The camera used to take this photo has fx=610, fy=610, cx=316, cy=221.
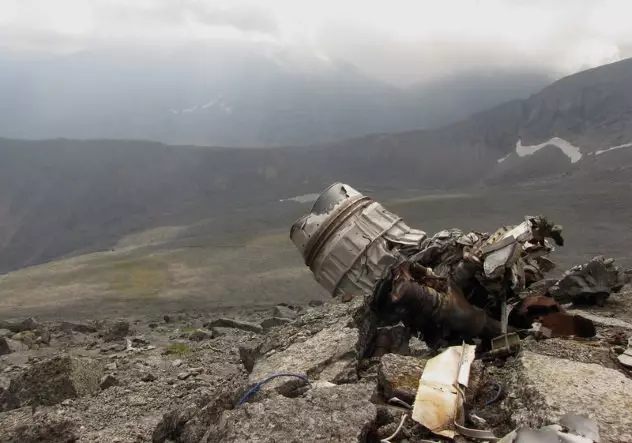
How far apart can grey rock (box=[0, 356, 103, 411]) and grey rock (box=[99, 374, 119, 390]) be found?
14cm

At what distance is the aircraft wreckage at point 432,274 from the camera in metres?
5.91

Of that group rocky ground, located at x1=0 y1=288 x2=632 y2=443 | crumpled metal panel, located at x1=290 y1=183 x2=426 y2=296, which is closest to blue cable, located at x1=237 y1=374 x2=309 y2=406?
rocky ground, located at x1=0 y1=288 x2=632 y2=443

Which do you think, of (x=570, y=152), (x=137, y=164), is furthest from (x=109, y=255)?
(x=570, y=152)

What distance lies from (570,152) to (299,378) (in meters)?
81.7

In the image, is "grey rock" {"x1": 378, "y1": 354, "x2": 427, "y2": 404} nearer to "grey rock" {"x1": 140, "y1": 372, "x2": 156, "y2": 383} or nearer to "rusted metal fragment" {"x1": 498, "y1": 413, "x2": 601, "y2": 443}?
"rusted metal fragment" {"x1": 498, "y1": 413, "x2": 601, "y2": 443}

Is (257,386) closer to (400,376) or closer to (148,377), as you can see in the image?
(400,376)

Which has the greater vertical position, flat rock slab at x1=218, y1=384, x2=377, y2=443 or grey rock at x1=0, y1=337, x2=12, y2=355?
flat rock slab at x1=218, y1=384, x2=377, y2=443

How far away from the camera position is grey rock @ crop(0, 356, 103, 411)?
7.18 meters

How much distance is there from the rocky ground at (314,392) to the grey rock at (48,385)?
1 cm

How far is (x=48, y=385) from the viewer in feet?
23.8

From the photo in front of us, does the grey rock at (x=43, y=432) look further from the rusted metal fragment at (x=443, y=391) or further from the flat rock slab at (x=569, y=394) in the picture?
the flat rock slab at (x=569, y=394)

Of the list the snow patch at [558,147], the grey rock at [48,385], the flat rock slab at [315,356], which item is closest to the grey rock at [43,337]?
the grey rock at [48,385]

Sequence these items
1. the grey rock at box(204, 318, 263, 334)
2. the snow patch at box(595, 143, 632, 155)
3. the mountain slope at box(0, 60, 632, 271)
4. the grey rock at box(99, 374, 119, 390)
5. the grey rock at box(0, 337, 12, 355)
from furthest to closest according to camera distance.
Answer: the mountain slope at box(0, 60, 632, 271), the snow patch at box(595, 143, 632, 155), the grey rock at box(204, 318, 263, 334), the grey rock at box(0, 337, 12, 355), the grey rock at box(99, 374, 119, 390)

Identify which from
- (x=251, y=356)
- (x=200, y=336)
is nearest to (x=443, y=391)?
(x=251, y=356)
